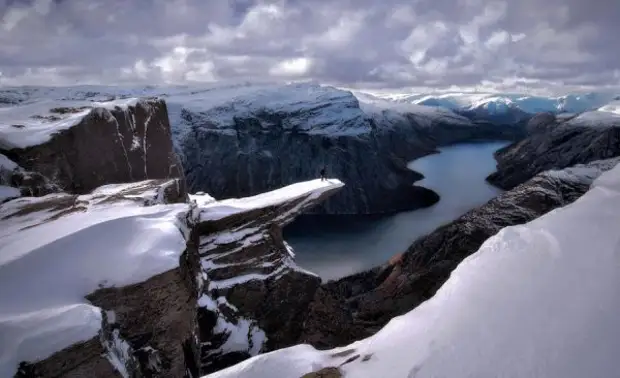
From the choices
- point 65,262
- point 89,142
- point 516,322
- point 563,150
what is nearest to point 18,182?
point 89,142

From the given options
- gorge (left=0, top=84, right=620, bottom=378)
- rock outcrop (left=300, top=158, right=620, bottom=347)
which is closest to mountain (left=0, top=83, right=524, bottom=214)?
rock outcrop (left=300, top=158, right=620, bottom=347)

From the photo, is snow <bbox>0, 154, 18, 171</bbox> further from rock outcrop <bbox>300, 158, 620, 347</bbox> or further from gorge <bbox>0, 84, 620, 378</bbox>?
rock outcrop <bbox>300, 158, 620, 347</bbox>

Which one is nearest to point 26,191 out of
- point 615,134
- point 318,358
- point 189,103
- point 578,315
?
point 318,358

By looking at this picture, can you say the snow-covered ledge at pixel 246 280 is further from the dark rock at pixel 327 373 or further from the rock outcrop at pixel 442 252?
the dark rock at pixel 327 373

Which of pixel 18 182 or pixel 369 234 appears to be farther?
pixel 369 234

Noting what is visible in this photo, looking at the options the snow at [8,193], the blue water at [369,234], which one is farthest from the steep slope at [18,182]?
the blue water at [369,234]

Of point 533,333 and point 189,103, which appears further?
point 189,103

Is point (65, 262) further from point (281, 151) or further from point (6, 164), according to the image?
point (281, 151)

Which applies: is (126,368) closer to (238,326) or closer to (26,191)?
(238,326)
